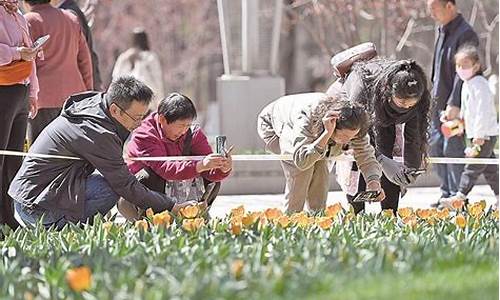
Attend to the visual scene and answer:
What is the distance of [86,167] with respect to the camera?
684 centimetres

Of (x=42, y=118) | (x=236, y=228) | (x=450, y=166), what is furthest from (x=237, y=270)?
(x=450, y=166)

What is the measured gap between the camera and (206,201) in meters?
7.11

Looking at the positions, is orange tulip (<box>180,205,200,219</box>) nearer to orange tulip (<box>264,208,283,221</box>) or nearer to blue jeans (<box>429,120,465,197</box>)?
orange tulip (<box>264,208,283,221</box>)

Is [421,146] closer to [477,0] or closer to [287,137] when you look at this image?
[287,137]

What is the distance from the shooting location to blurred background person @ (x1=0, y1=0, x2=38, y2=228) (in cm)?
719

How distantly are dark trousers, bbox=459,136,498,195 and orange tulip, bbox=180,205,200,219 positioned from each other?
3953 mm

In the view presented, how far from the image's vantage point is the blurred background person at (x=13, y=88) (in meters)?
7.19

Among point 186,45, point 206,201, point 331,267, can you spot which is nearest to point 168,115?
point 206,201

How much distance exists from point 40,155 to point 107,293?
2.71 meters

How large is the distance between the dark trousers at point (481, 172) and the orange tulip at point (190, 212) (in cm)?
395

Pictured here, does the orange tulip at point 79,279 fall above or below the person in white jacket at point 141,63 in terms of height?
below

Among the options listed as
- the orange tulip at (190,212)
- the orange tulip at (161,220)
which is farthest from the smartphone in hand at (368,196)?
the orange tulip at (161,220)

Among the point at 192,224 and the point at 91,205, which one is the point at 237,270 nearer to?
the point at 192,224

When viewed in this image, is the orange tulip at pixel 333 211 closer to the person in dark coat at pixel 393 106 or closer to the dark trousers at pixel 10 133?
the person in dark coat at pixel 393 106
